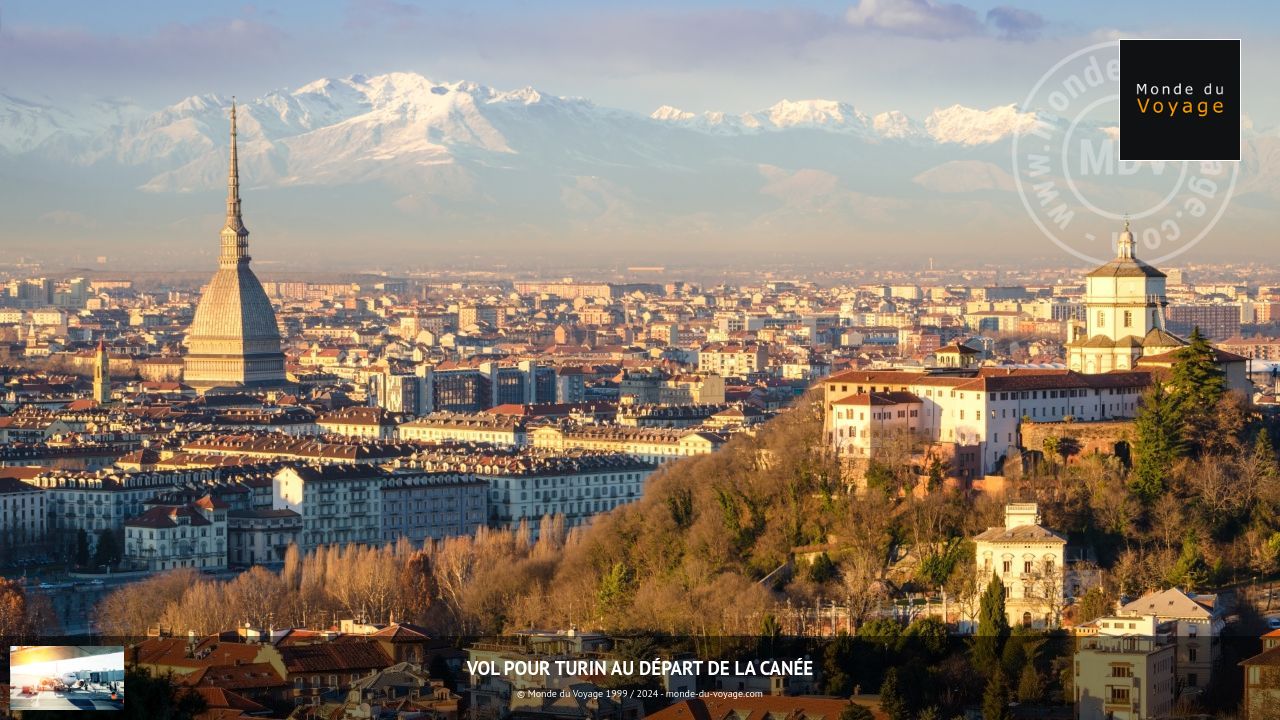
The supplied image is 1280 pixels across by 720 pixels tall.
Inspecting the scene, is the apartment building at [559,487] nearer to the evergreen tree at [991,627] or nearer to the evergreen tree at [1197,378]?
the evergreen tree at [1197,378]

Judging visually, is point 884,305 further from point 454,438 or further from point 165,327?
point 454,438

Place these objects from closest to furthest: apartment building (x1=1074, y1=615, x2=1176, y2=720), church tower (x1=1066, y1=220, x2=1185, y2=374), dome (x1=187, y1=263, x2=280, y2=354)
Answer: apartment building (x1=1074, y1=615, x2=1176, y2=720)
church tower (x1=1066, y1=220, x2=1185, y2=374)
dome (x1=187, y1=263, x2=280, y2=354)

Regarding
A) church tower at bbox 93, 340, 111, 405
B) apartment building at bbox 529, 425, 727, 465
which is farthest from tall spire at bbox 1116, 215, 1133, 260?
church tower at bbox 93, 340, 111, 405

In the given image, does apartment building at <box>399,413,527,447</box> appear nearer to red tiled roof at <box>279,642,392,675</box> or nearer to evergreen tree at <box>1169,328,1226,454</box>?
evergreen tree at <box>1169,328,1226,454</box>

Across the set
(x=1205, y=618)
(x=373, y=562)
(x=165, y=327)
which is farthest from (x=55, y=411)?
(x=165, y=327)

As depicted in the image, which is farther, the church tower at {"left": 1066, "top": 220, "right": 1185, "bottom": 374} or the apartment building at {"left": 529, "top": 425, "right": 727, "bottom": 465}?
the apartment building at {"left": 529, "top": 425, "right": 727, "bottom": 465}
